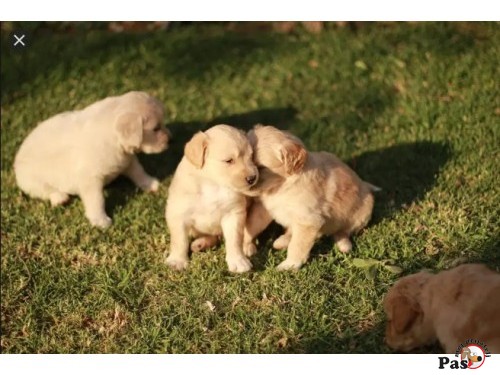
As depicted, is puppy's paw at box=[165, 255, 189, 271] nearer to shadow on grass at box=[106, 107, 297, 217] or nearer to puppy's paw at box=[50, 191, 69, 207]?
shadow on grass at box=[106, 107, 297, 217]

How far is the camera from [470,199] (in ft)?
18.4

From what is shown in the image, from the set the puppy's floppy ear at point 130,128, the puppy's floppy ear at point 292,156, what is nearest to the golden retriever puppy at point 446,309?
the puppy's floppy ear at point 292,156

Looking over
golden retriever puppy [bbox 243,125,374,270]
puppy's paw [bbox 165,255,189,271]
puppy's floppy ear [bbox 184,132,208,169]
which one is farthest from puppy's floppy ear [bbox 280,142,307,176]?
puppy's paw [bbox 165,255,189,271]

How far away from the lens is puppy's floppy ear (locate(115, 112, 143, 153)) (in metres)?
5.86

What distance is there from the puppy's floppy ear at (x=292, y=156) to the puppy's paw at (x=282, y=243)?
2.40 feet

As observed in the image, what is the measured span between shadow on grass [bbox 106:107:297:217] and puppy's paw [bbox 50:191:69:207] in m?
0.39

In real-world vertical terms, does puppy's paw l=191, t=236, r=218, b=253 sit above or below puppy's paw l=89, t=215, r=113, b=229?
below

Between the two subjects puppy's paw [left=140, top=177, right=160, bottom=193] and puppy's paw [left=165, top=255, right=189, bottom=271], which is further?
puppy's paw [left=140, top=177, right=160, bottom=193]

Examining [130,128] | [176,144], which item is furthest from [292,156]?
[176,144]

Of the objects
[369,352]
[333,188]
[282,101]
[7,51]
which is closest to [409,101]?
[282,101]

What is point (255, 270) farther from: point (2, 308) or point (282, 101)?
point (282, 101)

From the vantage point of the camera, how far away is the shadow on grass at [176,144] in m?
6.57

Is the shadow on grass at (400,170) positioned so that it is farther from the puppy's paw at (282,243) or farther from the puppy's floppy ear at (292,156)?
the puppy's floppy ear at (292,156)

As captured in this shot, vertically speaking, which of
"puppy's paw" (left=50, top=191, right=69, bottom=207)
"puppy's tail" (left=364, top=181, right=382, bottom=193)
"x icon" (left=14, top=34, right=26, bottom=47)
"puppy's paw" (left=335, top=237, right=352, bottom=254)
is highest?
"x icon" (left=14, top=34, right=26, bottom=47)
